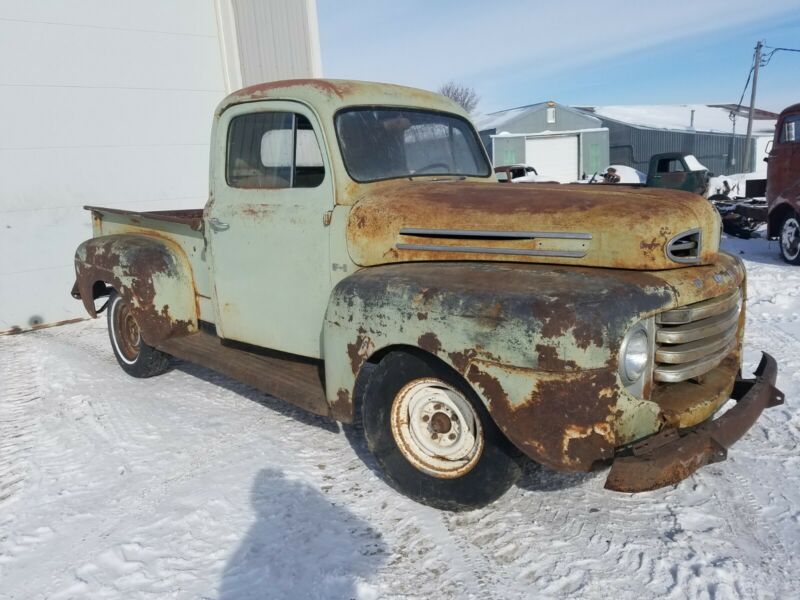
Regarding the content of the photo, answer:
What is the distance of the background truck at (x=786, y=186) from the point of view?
9.30m

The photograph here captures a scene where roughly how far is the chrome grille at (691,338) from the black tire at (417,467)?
74 cm

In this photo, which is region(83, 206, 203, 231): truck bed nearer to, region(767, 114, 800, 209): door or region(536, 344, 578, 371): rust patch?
region(536, 344, 578, 371): rust patch

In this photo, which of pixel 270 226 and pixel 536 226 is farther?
pixel 270 226

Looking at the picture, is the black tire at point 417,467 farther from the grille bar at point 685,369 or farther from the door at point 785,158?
the door at point 785,158

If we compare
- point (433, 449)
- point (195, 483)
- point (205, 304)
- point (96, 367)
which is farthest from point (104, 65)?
point (433, 449)

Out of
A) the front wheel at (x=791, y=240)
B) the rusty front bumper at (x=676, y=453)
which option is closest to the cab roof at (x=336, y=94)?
the rusty front bumper at (x=676, y=453)

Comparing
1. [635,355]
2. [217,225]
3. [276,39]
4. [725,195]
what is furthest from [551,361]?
[725,195]

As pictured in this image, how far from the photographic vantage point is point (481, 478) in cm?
281

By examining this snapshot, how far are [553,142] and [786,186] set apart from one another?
69.9 feet

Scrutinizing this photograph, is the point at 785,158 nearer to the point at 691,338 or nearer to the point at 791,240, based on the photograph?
the point at 791,240

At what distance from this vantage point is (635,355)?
2.48 meters

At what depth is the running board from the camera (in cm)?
353

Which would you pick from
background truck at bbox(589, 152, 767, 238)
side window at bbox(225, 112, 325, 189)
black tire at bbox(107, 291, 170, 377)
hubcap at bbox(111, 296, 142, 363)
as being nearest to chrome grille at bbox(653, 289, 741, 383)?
side window at bbox(225, 112, 325, 189)

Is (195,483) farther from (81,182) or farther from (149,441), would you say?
(81,182)
